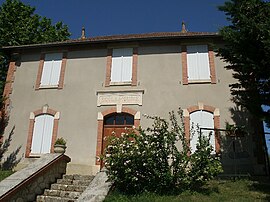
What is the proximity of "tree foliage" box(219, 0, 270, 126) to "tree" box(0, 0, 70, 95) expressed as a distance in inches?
439

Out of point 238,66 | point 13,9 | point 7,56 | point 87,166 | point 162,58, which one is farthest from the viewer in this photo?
point 13,9

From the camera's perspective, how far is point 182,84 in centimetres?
1119

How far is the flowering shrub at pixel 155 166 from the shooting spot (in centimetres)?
678

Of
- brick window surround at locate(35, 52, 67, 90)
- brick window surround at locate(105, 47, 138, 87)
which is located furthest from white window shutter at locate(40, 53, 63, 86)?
brick window surround at locate(105, 47, 138, 87)

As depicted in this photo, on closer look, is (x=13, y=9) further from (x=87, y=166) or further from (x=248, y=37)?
(x=248, y=37)

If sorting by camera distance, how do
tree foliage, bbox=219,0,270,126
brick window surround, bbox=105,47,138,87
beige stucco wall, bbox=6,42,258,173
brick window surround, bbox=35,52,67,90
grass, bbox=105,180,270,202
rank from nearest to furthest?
grass, bbox=105,180,270,202 < tree foliage, bbox=219,0,270,126 < beige stucco wall, bbox=6,42,258,173 < brick window surround, bbox=105,47,138,87 < brick window surround, bbox=35,52,67,90

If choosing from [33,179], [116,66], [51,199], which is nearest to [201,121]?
[116,66]

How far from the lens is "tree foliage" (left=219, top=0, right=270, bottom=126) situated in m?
7.20

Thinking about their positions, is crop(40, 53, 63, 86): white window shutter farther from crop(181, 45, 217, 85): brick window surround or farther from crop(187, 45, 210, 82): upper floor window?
crop(187, 45, 210, 82): upper floor window

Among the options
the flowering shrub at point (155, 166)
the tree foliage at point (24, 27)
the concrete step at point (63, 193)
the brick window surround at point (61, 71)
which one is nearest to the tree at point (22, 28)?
the tree foliage at point (24, 27)

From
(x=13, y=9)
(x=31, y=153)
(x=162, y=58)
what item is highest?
(x=13, y=9)

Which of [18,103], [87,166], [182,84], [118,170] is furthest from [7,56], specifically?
[118,170]

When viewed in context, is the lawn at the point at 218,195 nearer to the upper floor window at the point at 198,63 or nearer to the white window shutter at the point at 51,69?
the upper floor window at the point at 198,63

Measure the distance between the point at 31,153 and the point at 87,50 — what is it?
200 inches
